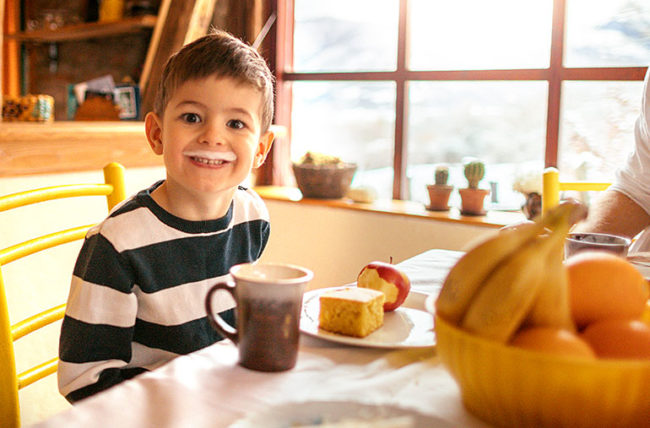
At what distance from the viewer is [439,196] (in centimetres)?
268

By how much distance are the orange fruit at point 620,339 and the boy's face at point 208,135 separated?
26.8 inches

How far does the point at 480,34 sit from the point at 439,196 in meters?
0.70

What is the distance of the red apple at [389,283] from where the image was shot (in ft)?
3.01

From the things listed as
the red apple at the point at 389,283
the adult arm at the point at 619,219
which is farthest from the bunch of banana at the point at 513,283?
the adult arm at the point at 619,219

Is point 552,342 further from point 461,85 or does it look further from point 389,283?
point 461,85

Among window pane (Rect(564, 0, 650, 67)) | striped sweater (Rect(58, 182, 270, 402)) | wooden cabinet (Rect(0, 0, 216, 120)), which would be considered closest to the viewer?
striped sweater (Rect(58, 182, 270, 402))

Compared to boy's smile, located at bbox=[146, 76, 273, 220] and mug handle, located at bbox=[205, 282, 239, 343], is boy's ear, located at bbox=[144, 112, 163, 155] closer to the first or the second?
boy's smile, located at bbox=[146, 76, 273, 220]

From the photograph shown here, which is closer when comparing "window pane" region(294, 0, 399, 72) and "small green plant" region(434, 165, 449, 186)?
"small green plant" region(434, 165, 449, 186)

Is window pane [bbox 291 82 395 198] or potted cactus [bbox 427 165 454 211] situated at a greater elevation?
window pane [bbox 291 82 395 198]

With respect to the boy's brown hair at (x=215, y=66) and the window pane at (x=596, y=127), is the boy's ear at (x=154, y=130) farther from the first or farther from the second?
the window pane at (x=596, y=127)

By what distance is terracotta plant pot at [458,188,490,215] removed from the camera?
2.59 m

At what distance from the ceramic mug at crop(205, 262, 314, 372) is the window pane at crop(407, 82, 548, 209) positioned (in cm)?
198

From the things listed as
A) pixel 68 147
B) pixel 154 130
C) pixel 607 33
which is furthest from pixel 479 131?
pixel 154 130

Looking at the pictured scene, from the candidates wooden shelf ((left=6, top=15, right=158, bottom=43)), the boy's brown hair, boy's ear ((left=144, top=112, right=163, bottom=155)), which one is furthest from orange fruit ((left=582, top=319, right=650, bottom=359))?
wooden shelf ((left=6, top=15, right=158, bottom=43))
